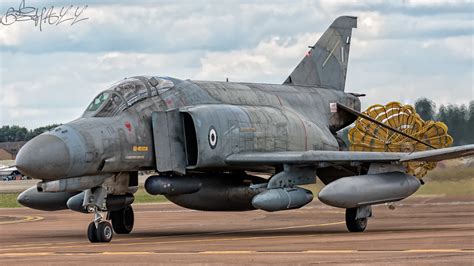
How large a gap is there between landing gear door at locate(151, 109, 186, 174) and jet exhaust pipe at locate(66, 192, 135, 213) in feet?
3.17

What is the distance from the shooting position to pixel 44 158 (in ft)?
56.1

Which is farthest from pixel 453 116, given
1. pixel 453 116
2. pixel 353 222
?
pixel 353 222

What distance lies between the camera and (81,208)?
789 inches

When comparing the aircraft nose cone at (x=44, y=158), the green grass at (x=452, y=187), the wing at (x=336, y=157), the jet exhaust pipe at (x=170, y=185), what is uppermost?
the aircraft nose cone at (x=44, y=158)

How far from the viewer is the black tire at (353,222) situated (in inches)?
802

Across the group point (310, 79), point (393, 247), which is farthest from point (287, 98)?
point (393, 247)

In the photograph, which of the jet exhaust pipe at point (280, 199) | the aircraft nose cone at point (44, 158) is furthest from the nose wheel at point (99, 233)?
the jet exhaust pipe at point (280, 199)

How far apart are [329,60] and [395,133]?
2.39 meters

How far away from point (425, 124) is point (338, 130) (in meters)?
2.09

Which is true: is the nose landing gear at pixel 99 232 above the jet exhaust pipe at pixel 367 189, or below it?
below

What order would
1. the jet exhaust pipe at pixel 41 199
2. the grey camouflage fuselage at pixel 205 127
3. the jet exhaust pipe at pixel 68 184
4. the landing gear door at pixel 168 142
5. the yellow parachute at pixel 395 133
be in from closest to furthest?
the grey camouflage fuselage at pixel 205 127 → the jet exhaust pipe at pixel 68 184 → the landing gear door at pixel 168 142 → the jet exhaust pipe at pixel 41 199 → the yellow parachute at pixel 395 133

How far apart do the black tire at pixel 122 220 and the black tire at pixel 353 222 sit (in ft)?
14.8

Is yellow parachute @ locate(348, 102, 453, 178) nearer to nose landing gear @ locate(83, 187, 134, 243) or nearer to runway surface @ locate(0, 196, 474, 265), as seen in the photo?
runway surface @ locate(0, 196, 474, 265)

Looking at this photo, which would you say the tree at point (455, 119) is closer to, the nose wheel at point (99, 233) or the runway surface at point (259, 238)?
the runway surface at point (259, 238)
